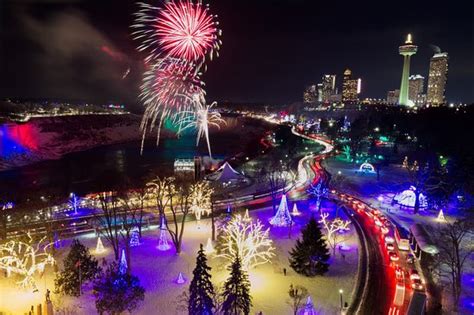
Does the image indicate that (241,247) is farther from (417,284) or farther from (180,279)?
(417,284)

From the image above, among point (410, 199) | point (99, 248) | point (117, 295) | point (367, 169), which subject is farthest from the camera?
point (367, 169)

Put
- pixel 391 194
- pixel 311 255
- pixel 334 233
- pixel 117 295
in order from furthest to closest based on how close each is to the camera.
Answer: pixel 391 194 < pixel 334 233 < pixel 311 255 < pixel 117 295

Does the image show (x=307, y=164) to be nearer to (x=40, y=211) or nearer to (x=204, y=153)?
(x=204, y=153)

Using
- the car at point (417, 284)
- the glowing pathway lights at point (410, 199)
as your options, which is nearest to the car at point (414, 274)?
the car at point (417, 284)

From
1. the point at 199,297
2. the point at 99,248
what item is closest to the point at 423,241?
the point at 199,297

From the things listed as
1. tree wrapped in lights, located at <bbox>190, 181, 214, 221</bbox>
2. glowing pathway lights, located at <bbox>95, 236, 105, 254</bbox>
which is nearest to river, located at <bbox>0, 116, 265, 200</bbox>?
glowing pathway lights, located at <bbox>95, 236, 105, 254</bbox>

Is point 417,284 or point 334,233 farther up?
point 334,233

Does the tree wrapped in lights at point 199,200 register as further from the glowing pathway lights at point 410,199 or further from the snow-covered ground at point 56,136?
the snow-covered ground at point 56,136

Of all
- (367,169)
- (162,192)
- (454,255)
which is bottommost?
(454,255)
